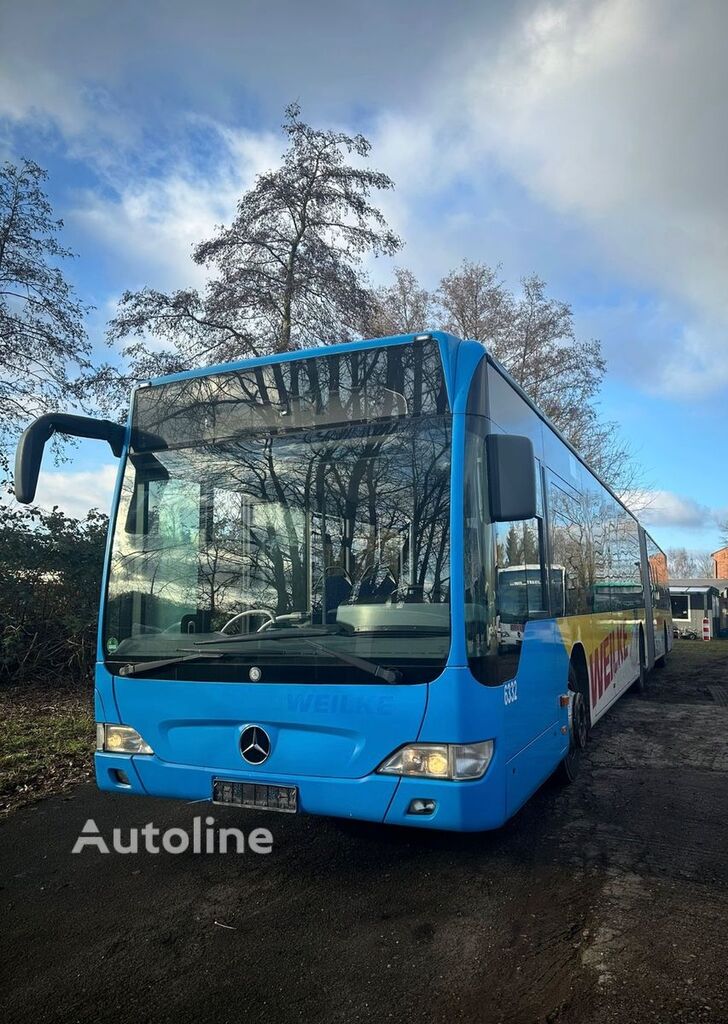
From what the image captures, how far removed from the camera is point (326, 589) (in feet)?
14.0

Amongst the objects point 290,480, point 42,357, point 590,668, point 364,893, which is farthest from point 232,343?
point 364,893

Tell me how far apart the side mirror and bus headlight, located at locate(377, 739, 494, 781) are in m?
1.27

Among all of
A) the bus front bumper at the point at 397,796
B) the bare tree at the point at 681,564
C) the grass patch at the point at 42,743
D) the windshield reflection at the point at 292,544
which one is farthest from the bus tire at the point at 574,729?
the bare tree at the point at 681,564

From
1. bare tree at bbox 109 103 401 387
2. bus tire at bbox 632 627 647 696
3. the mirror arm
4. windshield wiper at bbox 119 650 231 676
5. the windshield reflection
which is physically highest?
bare tree at bbox 109 103 401 387

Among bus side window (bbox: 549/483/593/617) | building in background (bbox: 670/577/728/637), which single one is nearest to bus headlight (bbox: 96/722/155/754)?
bus side window (bbox: 549/483/593/617)

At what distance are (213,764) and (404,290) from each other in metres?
23.5

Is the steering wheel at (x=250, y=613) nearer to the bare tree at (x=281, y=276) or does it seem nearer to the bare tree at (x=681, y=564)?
the bare tree at (x=281, y=276)

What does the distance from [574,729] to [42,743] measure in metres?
5.66

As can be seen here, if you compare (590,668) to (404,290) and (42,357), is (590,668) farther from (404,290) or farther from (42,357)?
(404,290)

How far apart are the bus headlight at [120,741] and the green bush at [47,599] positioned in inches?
282

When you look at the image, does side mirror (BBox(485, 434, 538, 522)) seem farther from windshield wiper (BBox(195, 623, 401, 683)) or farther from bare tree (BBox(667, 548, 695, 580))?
bare tree (BBox(667, 548, 695, 580))

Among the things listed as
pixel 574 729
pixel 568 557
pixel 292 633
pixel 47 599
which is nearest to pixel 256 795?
pixel 292 633

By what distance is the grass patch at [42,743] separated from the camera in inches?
265

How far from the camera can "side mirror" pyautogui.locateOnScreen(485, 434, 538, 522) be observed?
13.8 ft
